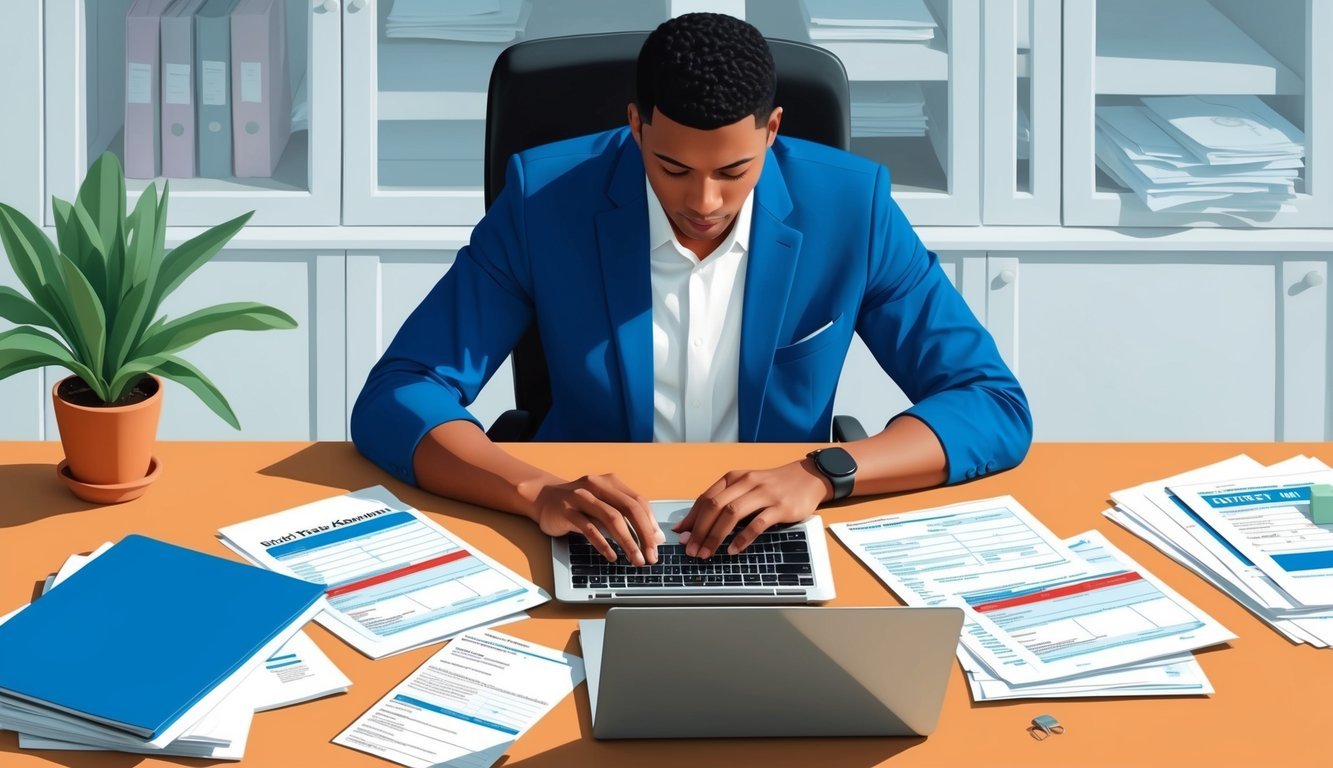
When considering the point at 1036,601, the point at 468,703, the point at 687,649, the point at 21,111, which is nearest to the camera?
the point at 687,649

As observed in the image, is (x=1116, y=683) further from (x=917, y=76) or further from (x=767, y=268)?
(x=917, y=76)

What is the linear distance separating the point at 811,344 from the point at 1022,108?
1.23 metres

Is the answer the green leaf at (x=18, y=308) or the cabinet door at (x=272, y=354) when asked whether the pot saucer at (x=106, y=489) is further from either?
the cabinet door at (x=272, y=354)

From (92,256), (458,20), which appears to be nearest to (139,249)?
(92,256)

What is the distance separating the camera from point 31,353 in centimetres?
160

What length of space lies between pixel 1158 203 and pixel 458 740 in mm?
2085

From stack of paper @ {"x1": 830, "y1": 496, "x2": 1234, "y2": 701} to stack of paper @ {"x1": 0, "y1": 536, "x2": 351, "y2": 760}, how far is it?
0.55 meters

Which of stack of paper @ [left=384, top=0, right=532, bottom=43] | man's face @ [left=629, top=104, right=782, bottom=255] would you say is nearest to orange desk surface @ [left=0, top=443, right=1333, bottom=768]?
man's face @ [left=629, top=104, right=782, bottom=255]

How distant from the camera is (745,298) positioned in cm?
199

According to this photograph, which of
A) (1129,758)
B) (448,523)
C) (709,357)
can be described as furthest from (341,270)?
(1129,758)

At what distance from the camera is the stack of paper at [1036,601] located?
1.38 metres

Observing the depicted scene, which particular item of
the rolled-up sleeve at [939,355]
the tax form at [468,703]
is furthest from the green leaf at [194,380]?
the rolled-up sleeve at [939,355]

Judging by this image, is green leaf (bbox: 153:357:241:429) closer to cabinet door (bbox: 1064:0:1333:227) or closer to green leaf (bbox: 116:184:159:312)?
green leaf (bbox: 116:184:159:312)

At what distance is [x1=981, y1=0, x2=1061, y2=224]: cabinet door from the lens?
2924mm
